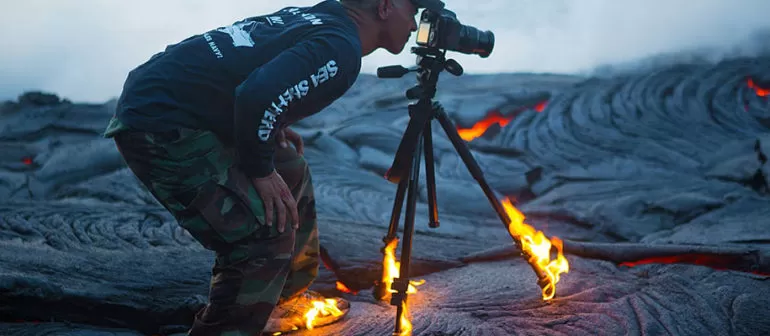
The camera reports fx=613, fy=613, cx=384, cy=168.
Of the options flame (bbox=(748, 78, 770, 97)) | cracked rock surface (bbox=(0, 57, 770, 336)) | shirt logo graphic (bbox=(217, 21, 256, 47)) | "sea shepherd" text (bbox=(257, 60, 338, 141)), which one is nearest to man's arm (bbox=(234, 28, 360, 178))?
"sea shepherd" text (bbox=(257, 60, 338, 141))

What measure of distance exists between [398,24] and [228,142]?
2.31 ft

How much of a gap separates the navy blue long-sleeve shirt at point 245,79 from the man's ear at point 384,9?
19 cm

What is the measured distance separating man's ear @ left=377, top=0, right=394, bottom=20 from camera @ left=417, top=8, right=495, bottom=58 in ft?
0.68

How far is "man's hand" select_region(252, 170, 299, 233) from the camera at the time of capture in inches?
69.1

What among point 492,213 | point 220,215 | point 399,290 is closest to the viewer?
point 220,215

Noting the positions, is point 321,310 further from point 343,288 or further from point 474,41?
point 474,41

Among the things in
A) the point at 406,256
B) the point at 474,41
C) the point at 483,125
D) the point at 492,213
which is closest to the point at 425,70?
the point at 474,41

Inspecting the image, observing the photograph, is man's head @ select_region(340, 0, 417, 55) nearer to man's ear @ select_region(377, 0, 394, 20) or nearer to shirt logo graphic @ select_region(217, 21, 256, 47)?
man's ear @ select_region(377, 0, 394, 20)

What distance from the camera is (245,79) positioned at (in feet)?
5.77

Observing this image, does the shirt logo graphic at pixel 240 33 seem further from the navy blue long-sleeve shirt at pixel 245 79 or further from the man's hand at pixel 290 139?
the man's hand at pixel 290 139

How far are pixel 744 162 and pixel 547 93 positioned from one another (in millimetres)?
2945

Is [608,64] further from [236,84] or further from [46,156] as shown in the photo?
[236,84]

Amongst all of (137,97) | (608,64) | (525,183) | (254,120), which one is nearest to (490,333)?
(254,120)

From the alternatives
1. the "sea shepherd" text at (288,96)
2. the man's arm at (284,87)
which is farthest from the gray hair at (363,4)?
the "sea shepherd" text at (288,96)
